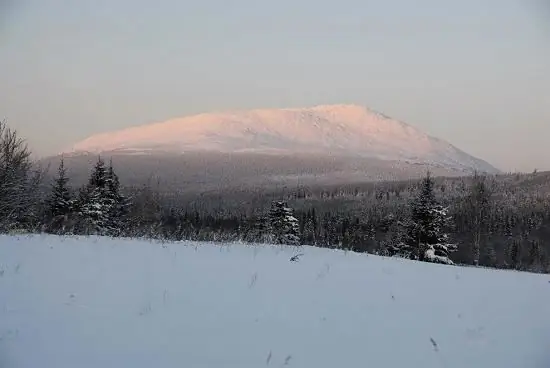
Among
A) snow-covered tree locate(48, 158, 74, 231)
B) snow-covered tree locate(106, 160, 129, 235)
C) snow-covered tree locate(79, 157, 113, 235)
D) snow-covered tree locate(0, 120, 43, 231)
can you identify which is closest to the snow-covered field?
snow-covered tree locate(0, 120, 43, 231)

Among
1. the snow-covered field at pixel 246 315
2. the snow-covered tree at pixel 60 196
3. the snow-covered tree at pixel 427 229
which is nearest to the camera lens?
the snow-covered field at pixel 246 315

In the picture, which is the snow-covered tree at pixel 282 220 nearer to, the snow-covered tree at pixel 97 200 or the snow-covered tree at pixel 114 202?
the snow-covered tree at pixel 114 202

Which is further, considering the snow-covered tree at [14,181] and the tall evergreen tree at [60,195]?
the tall evergreen tree at [60,195]

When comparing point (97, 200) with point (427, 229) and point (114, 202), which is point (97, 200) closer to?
point (114, 202)

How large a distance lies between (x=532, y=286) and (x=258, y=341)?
743cm

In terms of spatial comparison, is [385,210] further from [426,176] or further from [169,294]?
[169,294]

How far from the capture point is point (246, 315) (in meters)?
6.36

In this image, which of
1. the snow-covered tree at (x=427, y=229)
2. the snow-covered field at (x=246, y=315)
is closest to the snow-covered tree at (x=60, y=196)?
the snow-covered tree at (x=427, y=229)

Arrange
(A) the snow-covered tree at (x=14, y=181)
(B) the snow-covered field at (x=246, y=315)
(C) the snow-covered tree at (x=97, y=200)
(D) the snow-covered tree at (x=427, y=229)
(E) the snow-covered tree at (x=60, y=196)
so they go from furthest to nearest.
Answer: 1. (E) the snow-covered tree at (x=60, y=196)
2. (C) the snow-covered tree at (x=97, y=200)
3. (D) the snow-covered tree at (x=427, y=229)
4. (A) the snow-covered tree at (x=14, y=181)
5. (B) the snow-covered field at (x=246, y=315)

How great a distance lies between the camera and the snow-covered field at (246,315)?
5207 mm

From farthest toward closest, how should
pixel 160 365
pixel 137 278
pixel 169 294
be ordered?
1. pixel 137 278
2. pixel 169 294
3. pixel 160 365

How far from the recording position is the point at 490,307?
800cm

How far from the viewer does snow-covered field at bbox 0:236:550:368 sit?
17.1ft

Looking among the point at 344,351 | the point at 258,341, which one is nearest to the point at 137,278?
the point at 258,341
